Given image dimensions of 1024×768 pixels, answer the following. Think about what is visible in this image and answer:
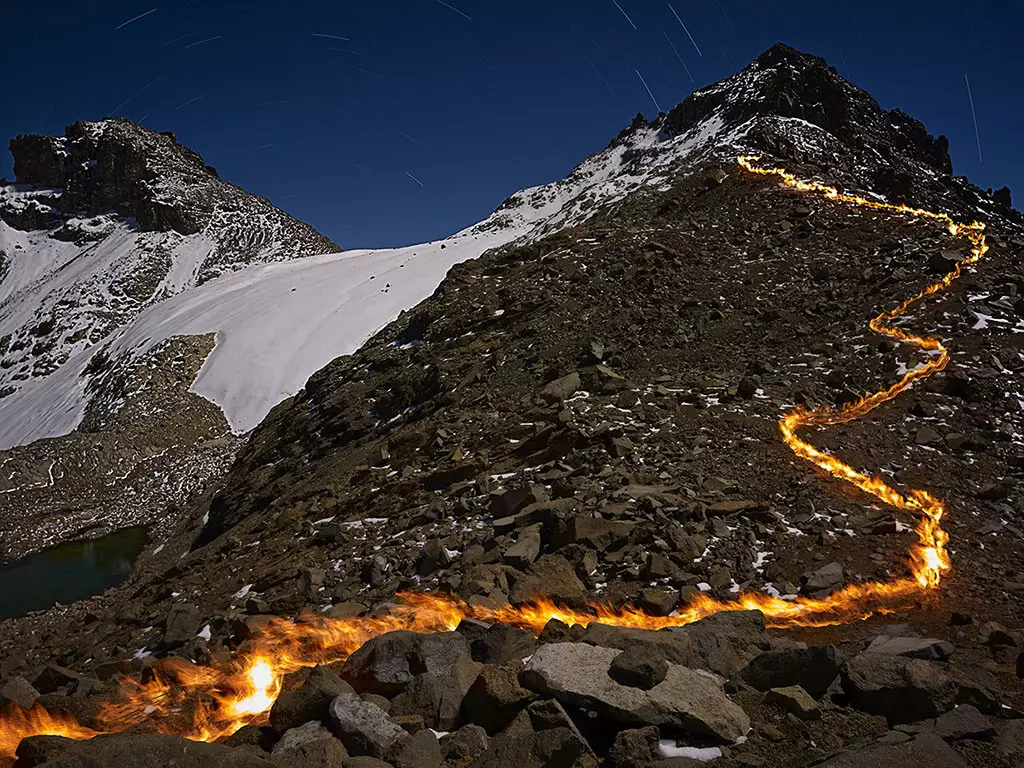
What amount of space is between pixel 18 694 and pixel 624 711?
6.12m

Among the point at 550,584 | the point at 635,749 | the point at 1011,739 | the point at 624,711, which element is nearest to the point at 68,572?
the point at 550,584

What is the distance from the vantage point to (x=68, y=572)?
87.4 ft

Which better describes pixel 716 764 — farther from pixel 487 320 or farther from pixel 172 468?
pixel 172 468

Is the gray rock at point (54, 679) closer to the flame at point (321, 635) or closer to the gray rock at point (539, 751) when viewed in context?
the flame at point (321, 635)

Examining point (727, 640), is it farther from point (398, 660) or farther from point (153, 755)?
point (153, 755)

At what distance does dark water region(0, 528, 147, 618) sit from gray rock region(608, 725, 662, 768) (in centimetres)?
2568

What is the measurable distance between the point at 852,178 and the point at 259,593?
135ft

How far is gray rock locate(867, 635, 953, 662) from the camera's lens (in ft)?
18.1

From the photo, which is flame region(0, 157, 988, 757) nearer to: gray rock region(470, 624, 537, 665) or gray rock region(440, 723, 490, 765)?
gray rock region(470, 624, 537, 665)

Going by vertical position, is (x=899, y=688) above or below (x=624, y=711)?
above

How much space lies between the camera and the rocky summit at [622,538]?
485 centimetres

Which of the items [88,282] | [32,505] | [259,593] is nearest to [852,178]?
[259,593]

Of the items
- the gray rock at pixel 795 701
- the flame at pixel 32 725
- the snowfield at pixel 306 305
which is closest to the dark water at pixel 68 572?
the snowfield at pixel 306 305

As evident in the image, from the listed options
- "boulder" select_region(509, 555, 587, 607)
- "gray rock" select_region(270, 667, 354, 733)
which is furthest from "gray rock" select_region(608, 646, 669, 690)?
"boulder" select_region(509, 555, 587, 607)
